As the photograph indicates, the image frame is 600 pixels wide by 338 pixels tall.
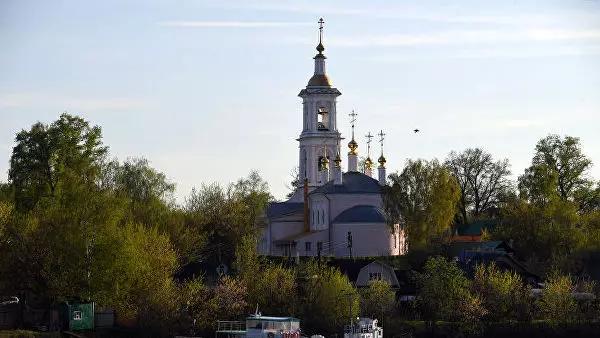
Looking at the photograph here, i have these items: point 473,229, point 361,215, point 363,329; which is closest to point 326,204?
point 361,215

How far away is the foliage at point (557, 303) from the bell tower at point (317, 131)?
1852 inches

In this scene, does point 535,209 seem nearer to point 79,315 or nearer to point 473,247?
point 473,247

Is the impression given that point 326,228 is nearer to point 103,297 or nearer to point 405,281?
point 405,281

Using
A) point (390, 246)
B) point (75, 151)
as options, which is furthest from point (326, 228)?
point (75, 151)

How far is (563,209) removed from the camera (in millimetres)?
114250

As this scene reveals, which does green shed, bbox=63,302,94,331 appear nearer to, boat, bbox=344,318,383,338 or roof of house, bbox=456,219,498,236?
boat, bbox=344,318,383,338

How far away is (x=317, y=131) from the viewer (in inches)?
5566

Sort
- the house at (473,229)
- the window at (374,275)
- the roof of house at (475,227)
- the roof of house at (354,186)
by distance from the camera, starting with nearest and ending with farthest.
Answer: the window at (374,275)
the roof of house at (354,186)
the house at (473,229)
the roof of house at (475,227)

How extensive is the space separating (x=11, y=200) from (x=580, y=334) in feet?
134

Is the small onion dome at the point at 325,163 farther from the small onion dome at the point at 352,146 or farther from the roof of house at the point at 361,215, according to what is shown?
the roof of house at the point at 361,215

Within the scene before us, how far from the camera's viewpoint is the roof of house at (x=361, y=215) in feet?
404

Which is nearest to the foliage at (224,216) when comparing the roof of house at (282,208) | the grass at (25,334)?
the roof of house at (282,208)

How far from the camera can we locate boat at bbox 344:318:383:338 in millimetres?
84312

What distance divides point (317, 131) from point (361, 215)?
19630 mm
